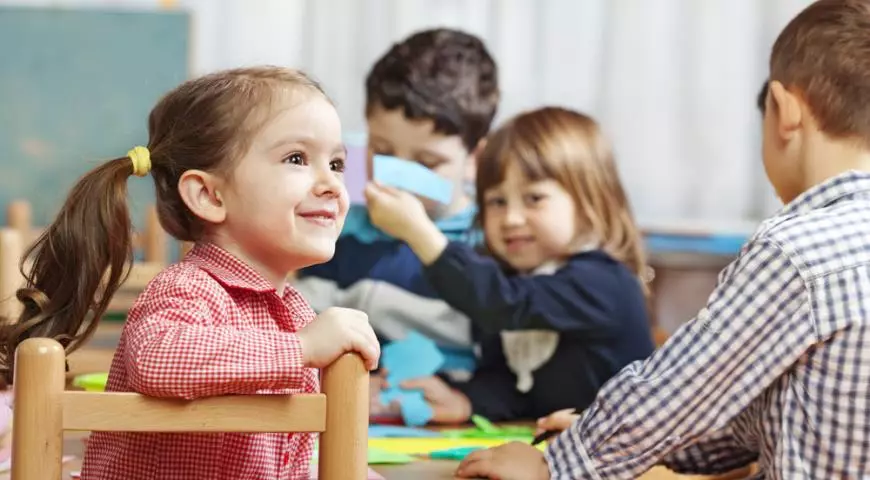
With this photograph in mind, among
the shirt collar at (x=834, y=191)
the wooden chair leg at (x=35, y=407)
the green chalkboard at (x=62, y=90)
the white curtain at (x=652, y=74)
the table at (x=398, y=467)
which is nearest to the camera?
the wooden chair leg at (x=35, y=407)

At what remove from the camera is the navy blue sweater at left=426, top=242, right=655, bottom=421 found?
5.06 feet

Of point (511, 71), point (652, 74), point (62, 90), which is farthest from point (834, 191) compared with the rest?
point (62, 90)

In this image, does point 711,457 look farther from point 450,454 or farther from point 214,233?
point 214,233

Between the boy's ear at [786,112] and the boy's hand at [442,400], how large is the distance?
0.65 m

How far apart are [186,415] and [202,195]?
257mm

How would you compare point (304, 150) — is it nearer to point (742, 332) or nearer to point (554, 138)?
point (742, 332)

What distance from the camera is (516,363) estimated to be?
1625mm

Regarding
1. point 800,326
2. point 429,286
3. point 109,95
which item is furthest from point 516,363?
point 109,95

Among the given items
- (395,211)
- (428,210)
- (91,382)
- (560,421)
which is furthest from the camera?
(428,210)

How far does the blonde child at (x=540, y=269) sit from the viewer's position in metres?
1.55

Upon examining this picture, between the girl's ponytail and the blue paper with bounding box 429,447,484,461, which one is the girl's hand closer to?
the blue paper with bounding box 429,447,484,461

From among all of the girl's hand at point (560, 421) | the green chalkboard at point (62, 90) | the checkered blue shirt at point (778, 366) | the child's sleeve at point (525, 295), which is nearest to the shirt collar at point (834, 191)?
the checkered blue shirt at point (778, 366)

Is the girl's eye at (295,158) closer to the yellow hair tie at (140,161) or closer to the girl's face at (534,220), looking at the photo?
the yellow hair tie at (140,161)

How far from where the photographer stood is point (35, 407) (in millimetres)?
781
